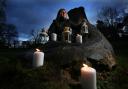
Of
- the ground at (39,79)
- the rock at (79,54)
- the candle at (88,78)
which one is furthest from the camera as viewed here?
the rock at (79,54)

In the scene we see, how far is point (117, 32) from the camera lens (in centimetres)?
3033

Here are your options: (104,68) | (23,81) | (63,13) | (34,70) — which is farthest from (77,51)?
(63,13)

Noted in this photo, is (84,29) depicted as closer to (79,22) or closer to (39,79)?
(79,22)

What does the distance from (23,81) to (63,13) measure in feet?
13.3

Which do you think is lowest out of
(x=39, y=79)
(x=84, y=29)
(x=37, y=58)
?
(x=39, y=79)

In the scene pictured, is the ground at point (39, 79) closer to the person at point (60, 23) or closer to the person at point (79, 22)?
the person at point (79, 22)

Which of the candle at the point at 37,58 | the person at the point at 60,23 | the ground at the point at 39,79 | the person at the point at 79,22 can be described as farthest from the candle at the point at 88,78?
the person at the point at 60,23

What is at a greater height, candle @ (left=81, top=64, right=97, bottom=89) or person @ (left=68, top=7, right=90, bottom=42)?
person @ (left=68, top=7, right=90, bottom=42)

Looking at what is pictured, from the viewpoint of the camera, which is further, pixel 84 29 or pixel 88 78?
pixel 84 29

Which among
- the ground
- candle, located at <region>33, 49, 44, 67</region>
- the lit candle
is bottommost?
the ground

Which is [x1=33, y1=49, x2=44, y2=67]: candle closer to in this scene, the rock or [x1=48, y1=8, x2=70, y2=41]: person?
the rock

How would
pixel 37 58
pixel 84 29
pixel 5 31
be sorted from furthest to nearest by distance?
pixel 5 31
pixel 84 29
pixel 37 58

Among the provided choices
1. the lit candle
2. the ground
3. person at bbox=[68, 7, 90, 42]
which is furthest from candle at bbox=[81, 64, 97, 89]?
the lit candle

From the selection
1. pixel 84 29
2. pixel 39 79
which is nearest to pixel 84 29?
pixel 84 29
